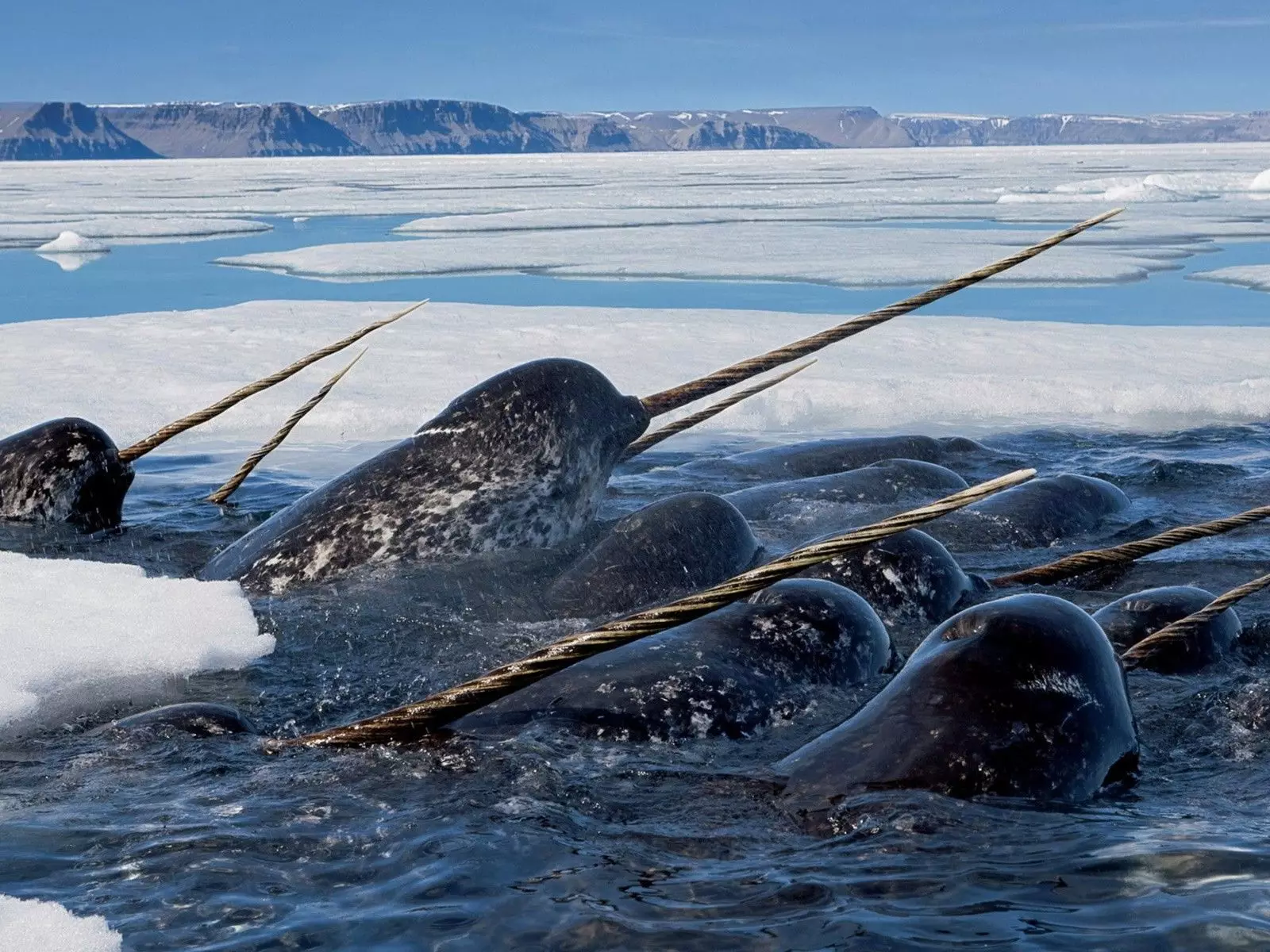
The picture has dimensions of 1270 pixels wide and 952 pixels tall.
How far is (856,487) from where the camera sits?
7973mm

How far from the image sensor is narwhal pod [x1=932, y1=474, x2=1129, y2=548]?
743 cm

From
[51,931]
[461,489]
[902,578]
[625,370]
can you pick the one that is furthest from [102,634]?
[625,370]

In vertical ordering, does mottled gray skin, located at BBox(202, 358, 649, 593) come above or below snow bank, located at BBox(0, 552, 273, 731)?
above

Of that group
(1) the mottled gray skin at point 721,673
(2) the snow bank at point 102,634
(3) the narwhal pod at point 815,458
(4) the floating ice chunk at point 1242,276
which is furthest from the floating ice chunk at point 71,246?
(1) the mottled gray skin at point 721,673

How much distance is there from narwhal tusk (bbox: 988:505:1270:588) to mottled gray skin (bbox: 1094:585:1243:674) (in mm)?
194

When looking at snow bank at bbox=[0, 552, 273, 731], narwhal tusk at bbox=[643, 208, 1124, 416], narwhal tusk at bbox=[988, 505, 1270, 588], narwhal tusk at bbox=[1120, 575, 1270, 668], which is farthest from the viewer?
narwhal tusk at bbox=[643, 208, 1124, 416]

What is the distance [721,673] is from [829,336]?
203cm

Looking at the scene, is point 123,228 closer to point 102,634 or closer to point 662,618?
point 102,634

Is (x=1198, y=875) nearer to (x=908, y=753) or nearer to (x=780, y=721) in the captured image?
(x=908, y=753)

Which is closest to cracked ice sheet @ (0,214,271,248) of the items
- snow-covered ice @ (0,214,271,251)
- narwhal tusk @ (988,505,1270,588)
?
snow-covered ice @ (0,214,271,251)

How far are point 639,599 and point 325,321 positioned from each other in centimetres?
1079

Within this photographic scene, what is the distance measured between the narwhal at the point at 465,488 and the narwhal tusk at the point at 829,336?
16 mm

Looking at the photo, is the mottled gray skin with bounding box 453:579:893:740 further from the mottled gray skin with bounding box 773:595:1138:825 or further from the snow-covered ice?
the snow-covered ice

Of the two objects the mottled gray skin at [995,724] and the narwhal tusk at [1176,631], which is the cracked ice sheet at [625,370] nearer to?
the narwhal tusk at [1176,631]
